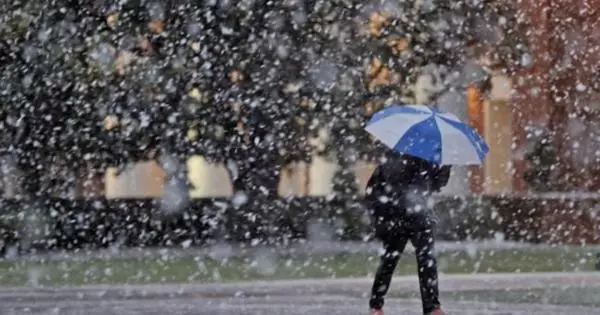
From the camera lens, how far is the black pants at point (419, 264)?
1147 cm

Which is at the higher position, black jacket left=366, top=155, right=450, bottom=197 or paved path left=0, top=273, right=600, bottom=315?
black jacket left=366, top=155, right=450, bottom=197

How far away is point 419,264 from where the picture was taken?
452 inches

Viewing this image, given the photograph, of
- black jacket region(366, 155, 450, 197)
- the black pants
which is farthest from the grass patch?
black jacket region(366, 155, 450, 197)

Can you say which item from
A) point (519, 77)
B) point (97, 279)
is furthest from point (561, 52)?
point (97, 279)

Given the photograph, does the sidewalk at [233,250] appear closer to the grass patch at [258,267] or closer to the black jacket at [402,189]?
the grass patch at [258,267]

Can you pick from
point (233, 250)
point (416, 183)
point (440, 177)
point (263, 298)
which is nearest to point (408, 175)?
point (416, 183)

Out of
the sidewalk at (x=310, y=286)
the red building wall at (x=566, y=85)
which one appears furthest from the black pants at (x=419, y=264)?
the red building wall at (x=566, y=85)

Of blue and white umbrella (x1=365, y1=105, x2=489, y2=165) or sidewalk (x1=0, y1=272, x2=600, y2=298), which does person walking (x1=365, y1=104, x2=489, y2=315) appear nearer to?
blue and white umbrella (x1=365, y1=105, x2=489, y2=165)

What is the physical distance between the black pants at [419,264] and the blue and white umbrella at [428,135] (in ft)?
1.73

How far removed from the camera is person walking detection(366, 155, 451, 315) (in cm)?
1142

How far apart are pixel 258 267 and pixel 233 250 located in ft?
10.8

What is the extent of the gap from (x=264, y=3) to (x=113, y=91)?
7.33 feet

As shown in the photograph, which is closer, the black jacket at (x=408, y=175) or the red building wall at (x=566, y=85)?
the black jacket at (x=408, y=175)

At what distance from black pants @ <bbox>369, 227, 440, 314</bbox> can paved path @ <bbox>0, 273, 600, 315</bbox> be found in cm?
121
